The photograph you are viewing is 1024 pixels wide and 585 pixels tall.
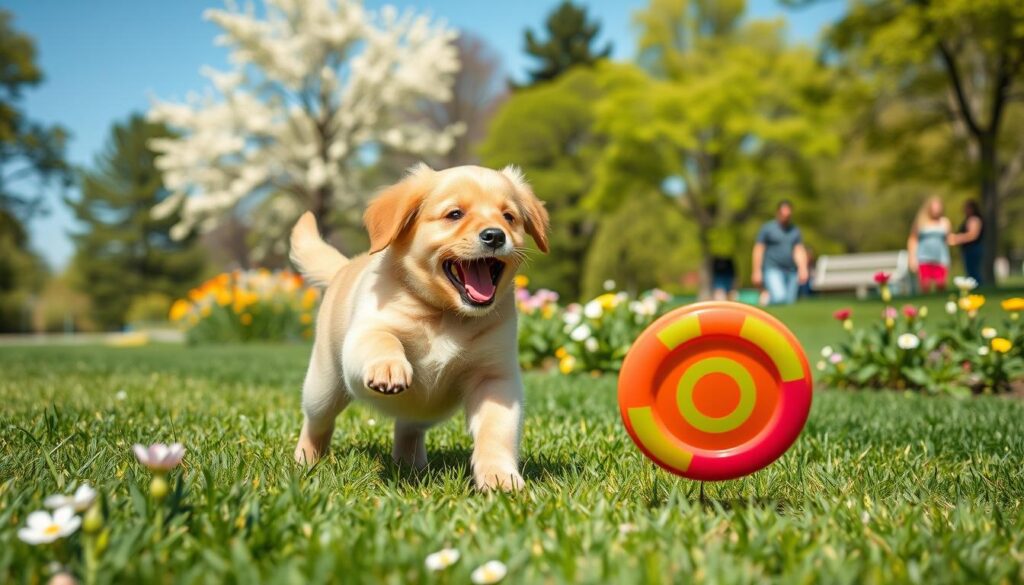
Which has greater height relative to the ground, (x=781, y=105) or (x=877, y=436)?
(x=781, y=105)

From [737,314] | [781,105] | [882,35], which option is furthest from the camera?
[781,105]

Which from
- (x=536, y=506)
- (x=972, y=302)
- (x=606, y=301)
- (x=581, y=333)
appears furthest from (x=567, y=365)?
(x=536, y=506)

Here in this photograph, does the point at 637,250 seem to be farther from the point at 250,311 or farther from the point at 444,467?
the point at 444,467

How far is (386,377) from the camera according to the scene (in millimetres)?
2475

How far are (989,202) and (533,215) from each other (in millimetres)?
20760

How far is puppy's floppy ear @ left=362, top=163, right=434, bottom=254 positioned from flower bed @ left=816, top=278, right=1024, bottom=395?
476cm

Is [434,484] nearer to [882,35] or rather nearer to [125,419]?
[125,419]

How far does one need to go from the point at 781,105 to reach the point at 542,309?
24705mm

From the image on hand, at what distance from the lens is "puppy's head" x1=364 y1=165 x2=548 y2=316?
2828mm

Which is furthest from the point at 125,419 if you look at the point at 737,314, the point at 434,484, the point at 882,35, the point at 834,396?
the point at 882,35

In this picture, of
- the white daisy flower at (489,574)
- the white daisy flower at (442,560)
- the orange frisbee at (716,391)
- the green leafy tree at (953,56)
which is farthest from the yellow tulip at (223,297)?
the white daisy flower at (489,574)

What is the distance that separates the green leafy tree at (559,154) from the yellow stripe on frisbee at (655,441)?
3248cm

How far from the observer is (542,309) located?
362 inches

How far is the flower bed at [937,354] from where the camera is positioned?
6488mm
